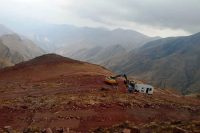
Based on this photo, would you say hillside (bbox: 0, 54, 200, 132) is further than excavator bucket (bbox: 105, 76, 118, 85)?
No

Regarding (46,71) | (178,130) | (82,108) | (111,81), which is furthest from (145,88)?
(178,130)

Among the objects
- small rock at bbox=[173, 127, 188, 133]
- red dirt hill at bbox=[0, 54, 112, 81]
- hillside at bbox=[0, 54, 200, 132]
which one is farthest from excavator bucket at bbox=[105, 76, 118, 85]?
small rock at bbox=[173, 127, 188, 133]

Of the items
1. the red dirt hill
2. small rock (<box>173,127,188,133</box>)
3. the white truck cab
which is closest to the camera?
small rock (<box>173,127,188,133</box>)

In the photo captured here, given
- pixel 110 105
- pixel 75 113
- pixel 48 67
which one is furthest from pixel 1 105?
pixel 48 67

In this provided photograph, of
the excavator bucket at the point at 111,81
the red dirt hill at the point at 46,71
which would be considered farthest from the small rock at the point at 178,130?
the red dirt hill at the point at 46,71

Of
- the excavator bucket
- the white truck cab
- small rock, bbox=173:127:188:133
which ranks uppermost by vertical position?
the excavator bucket

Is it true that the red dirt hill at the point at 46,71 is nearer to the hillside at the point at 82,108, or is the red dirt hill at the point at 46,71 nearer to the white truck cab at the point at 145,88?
the hillside at the point at 82,108

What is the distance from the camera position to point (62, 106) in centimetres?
3300

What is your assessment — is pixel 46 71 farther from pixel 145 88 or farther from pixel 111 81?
pixel 145 88

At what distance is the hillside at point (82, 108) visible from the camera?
2900 centimetres

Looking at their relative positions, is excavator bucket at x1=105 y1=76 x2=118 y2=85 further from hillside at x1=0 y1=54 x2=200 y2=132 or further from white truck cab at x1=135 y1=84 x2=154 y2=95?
white truck cab at x1=135 y1=84 x2=154 y2=95

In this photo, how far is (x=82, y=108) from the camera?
33000mm

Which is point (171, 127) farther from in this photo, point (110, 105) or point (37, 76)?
point (37, 76)

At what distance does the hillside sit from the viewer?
29.0 meters
